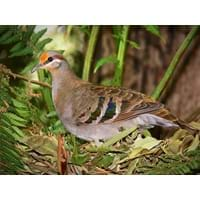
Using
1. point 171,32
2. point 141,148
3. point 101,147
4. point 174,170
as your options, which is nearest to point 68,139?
point 101,147

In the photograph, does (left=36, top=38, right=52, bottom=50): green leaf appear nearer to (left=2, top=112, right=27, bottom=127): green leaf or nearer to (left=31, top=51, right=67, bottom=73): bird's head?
(left=31, top=51, right=67, bottom=73): bird's head

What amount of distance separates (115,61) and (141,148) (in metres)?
0.26

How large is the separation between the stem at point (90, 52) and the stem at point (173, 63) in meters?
0.20

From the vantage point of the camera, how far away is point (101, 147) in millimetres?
1757

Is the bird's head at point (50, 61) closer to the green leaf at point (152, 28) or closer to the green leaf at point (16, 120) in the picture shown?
the green leaf at point (16, 120)

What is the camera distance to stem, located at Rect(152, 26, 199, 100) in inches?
69.0

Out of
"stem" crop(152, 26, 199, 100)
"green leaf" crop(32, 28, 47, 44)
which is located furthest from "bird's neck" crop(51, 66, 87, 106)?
"stem" crop(152, 26, 199, 100)

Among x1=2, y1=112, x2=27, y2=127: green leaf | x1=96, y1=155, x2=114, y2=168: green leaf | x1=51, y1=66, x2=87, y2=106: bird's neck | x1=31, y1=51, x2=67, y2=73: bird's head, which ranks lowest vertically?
x1=96, y1=155, x2=114, y2=168: green leaf

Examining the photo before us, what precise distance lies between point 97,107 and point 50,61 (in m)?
0.19

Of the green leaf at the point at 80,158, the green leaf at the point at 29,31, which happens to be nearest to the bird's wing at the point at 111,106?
the green leaf at the point at 80,158

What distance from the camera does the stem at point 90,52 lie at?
5.75 ft

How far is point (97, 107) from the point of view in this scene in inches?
68.7

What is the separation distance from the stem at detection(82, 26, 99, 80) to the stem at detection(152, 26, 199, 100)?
203 mm
